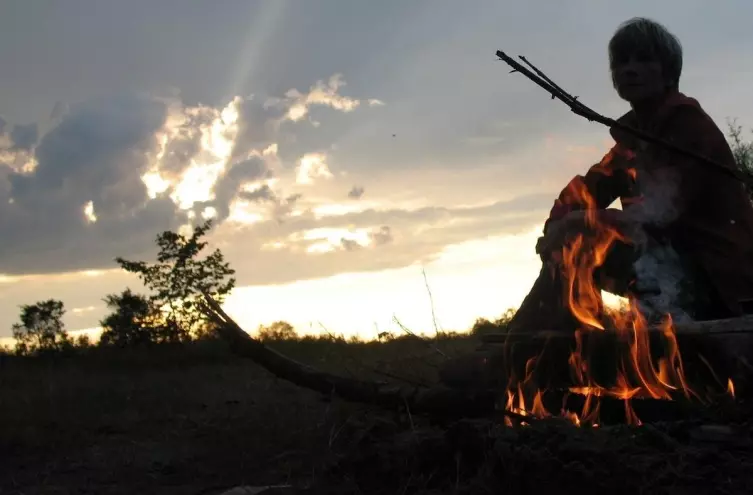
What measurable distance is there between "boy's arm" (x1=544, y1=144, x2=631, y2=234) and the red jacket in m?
0.35

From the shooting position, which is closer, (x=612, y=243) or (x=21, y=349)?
(x=612, y=243)

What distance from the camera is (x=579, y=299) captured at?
168 inches

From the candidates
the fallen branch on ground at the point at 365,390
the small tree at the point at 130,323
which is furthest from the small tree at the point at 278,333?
the fallen branch on ground at the point at 365,390

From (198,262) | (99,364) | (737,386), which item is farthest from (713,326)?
(198,262)

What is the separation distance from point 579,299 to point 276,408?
3025 mm

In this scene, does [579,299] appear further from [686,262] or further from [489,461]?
[489,461]

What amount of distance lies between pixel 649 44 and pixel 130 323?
12.4m

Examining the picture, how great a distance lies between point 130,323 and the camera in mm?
14938

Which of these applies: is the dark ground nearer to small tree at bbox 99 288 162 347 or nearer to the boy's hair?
the boy's hair

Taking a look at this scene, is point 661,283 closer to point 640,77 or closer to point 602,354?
point 602,354

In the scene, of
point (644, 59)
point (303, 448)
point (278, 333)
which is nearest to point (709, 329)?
point (644, 59)

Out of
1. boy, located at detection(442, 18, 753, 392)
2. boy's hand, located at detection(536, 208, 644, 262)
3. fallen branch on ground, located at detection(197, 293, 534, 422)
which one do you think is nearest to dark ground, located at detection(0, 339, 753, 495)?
fallen branch on ground, located at detection(197, 293, 534, 422)

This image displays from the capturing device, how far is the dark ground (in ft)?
10.0

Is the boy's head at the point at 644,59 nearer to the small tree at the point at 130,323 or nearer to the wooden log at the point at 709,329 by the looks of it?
the wooden log at the point at 709,329
